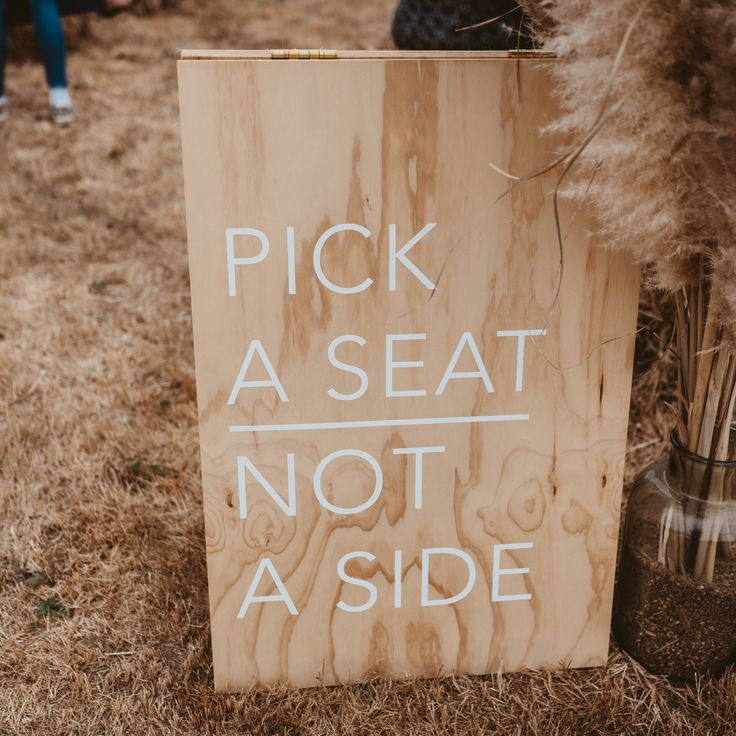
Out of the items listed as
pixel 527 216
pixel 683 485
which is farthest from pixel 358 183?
pixel 683 485

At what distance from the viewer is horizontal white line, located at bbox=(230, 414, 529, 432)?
1411mm

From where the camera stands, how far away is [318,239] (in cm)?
132

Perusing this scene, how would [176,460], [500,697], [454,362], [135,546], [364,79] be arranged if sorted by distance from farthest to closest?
[176,460]
[135,546]
[500,697]
[454,362]
[364,79]

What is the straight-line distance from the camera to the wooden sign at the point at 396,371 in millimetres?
1266

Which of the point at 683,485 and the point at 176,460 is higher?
the point at 683,485

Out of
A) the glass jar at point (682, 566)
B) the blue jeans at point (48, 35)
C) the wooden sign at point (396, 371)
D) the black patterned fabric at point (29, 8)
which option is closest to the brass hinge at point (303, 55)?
the wooden sign at point (396, 371)

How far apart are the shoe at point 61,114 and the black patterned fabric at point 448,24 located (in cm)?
182

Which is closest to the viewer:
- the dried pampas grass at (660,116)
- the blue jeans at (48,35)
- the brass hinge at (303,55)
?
the dried pampas grass at (660,116)

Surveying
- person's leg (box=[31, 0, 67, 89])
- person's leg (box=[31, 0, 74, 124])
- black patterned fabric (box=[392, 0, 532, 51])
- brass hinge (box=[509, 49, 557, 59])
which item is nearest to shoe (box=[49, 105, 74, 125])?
person's leg (box=[31, 0, 74, 124])

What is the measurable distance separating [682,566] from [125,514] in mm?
1164

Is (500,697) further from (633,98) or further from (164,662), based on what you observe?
(633,98)

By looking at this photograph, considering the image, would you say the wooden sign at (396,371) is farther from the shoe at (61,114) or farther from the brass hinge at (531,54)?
the shoe at (61,114)

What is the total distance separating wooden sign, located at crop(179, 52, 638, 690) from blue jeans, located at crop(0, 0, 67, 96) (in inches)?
137

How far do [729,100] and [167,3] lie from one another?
19.9ft
